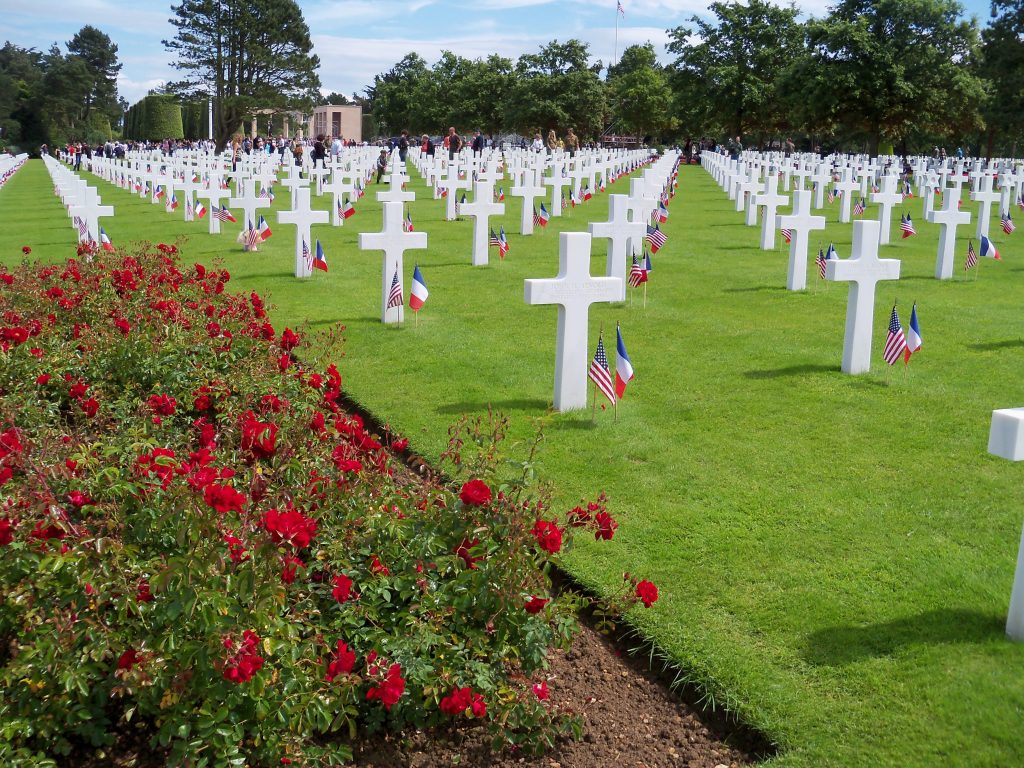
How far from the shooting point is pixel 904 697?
147 inches

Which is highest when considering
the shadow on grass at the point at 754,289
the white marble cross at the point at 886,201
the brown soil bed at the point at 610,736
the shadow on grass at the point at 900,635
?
the white marble cross at the point at 886,201

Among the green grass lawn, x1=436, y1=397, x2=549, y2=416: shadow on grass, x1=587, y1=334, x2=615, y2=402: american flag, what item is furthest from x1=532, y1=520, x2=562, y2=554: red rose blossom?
x1=436, y1=397, x2=549, y2=416: shadow on grass

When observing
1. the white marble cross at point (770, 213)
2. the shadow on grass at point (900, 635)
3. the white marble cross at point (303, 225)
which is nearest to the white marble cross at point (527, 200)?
the white marble cross at point (770, 213)

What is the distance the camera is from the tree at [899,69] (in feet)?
150

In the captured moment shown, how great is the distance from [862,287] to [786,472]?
111 inches

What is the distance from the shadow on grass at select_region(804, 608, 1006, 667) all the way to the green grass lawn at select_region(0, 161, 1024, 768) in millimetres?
11

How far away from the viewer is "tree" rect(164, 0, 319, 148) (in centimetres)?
6644

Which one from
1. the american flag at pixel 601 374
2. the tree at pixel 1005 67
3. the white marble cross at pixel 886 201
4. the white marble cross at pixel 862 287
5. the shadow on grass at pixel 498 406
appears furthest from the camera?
the tree at pixel 1005 67

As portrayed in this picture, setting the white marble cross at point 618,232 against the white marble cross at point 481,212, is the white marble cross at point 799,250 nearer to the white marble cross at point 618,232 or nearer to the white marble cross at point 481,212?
the white marble cross at point 618,232

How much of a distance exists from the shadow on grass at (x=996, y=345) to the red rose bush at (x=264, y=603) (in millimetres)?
7290

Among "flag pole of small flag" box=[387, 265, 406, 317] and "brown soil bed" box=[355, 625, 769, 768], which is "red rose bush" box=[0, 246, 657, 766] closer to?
"brown soil bed" box=[355, 625, 769, 768]

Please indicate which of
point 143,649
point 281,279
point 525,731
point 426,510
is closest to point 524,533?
point 426,510

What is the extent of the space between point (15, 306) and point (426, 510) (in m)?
6.06

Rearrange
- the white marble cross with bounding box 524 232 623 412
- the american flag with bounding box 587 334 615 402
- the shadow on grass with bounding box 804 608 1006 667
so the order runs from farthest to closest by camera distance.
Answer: the white marble cross with bounding box 524 232 623 412 → the american flag with bounding box 587 334 615 402 → the shadow on grass with bounding box 804 608 1006 667
